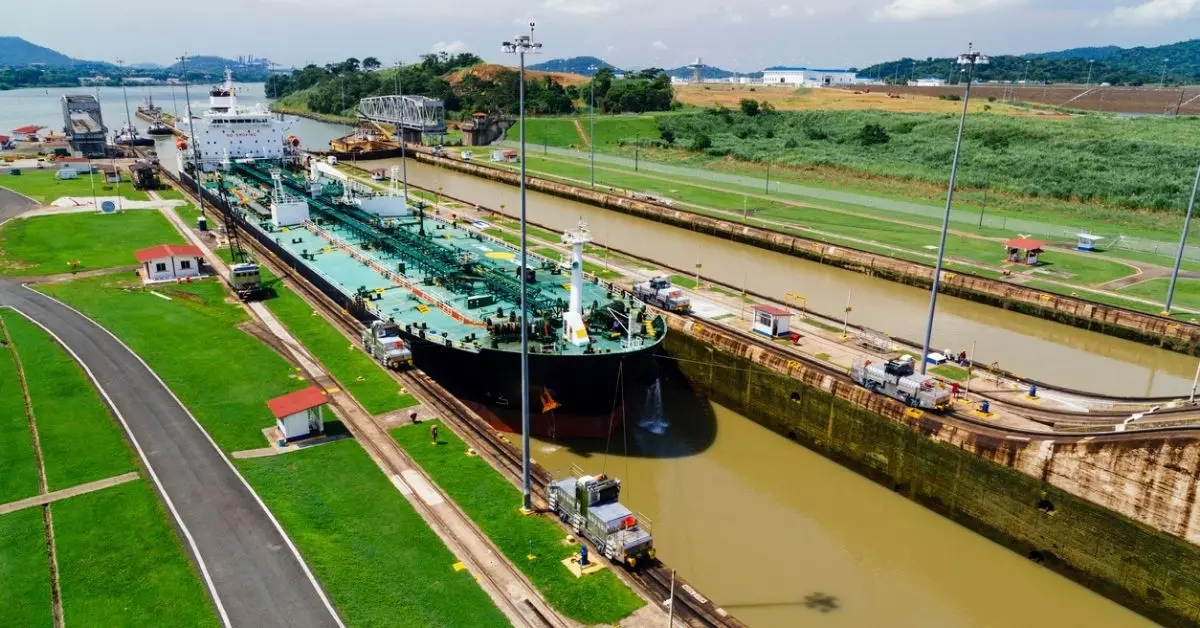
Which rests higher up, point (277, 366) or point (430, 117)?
point (430, 117)

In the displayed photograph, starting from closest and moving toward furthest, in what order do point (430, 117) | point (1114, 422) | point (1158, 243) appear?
point (1114, 422), point (1158, 243), point (430, 117)

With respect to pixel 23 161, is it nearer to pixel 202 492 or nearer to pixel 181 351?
pixel 181 351

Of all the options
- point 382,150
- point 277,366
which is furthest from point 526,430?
point 382,150

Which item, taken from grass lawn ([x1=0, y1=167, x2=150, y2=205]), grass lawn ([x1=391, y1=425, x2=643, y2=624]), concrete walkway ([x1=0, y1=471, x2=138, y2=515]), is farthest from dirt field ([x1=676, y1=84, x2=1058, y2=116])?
concrete walkway ([x1=0, y1=471, x2=138, y2=515])

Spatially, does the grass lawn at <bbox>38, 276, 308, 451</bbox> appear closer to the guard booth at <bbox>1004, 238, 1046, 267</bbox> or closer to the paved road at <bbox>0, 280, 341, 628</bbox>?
the paved road at <bbox>0, 280, 341, 628</bbox>

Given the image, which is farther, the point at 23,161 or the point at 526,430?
the point at 23,161

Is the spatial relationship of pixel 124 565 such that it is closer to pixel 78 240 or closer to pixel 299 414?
pixel 299 414

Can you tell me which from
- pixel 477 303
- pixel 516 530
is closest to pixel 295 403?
pixel 477 303
